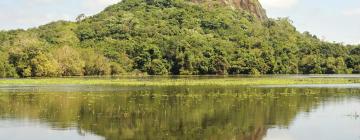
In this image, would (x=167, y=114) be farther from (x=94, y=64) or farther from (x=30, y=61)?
(x=94, y=64)

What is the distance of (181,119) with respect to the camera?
27938mm

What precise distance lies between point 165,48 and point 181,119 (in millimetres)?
105380

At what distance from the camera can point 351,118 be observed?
1126 inches

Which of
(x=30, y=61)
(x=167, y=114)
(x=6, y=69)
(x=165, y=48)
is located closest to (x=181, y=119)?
(x=167, y=114)

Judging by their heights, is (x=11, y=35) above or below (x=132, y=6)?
below

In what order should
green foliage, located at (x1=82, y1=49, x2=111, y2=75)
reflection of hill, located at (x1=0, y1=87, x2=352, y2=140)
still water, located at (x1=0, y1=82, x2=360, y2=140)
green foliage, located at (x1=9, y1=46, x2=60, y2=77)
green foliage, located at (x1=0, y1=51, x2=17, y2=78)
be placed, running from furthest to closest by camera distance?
green foliage, located at (x1=82, y1=49, x2=111, y2=75), green foliage, located at (x1=9, y1=46, x2=60, y2=77), green foliage, located at (x1=0, y1=51, x2=17, y2=78), reflection of hill, located at (x1=0, y1=87, x2=352, y2=140), still water, located at (x1=0, y1=82, x2=360, y2=140)

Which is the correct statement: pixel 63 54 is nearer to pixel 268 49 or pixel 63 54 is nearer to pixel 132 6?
pixel 268 49

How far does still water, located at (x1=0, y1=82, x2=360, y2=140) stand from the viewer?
22938mm

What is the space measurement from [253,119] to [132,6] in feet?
543

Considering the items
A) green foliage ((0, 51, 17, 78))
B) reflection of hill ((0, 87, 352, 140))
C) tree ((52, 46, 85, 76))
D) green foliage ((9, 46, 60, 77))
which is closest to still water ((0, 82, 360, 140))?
reflection of hill ((0, 87, 352, 140))

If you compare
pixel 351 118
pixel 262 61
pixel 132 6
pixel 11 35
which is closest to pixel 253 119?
pixel 351 118

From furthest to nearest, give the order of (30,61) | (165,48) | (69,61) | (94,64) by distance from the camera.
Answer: (165,48) < (94,64) < (69,61) < (30,61)

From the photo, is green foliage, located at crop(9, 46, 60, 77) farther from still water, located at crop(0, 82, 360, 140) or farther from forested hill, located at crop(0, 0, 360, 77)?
still water, located at crop(0, 82, 360, 140)

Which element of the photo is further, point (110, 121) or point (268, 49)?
point (268, 49)
